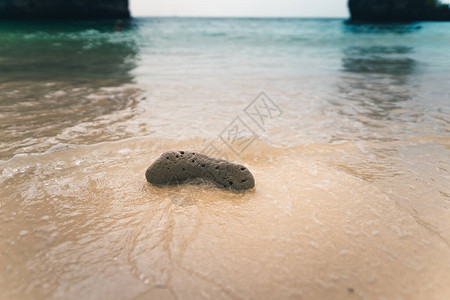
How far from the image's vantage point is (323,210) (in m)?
2.18

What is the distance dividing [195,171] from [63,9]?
180 feet

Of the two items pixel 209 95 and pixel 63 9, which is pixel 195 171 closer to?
pixel 209 95

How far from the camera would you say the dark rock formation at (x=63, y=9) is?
40188 mm

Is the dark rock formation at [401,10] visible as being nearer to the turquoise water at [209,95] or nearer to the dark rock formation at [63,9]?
the dark rock formation at [63,9]

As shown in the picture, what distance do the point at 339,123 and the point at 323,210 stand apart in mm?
2404

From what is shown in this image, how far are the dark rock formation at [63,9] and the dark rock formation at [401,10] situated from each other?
45124 mm

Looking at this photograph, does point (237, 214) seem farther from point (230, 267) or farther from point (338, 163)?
point (338, 163)

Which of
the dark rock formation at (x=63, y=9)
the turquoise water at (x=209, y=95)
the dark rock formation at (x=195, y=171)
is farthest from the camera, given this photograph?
the dark rock formation at (x=63, y=9)

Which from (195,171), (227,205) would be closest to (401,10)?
(195,171)

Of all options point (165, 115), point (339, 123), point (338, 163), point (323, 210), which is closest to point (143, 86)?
point (165, 115)

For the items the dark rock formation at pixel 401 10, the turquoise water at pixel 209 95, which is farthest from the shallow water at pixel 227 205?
the dark rock formation at pixel 401 10

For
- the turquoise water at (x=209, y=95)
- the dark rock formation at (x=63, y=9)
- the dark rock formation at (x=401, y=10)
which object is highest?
the dark rock formation at (x=401, y=10)

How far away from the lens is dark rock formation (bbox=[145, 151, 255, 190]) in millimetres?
2445

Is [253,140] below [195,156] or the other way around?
below
